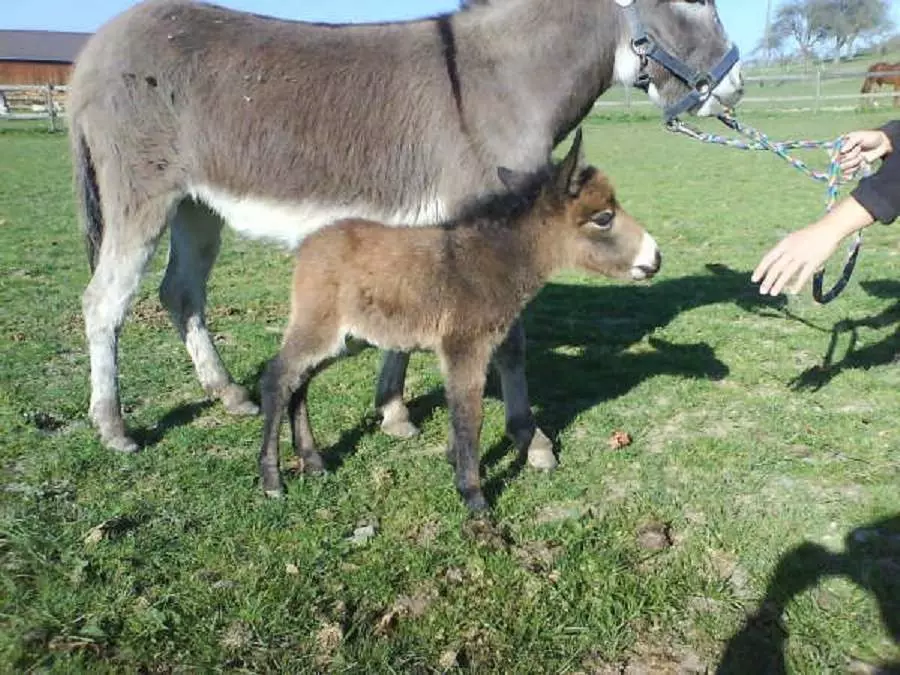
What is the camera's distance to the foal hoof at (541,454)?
4.28 m

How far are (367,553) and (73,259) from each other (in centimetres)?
798

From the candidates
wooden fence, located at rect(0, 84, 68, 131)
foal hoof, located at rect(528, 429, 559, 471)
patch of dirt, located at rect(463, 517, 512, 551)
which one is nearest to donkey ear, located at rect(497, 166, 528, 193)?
foal hoof, located at rect(528, 429, 559, 471)

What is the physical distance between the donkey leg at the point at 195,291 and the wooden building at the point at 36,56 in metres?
61.6

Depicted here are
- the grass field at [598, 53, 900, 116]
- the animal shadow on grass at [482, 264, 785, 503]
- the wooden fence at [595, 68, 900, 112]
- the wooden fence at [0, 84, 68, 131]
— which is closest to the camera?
the animal shadow on grass at [482, 264, 785, 503]

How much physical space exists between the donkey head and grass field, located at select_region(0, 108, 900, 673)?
76.5 inches

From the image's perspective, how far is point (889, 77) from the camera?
3562cm

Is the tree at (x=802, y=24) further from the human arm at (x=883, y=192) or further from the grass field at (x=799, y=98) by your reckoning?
the human arm at (x=883, y=192)

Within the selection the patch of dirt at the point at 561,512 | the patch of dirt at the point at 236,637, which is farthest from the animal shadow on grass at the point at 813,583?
the patch of dirt at the point at 236,637

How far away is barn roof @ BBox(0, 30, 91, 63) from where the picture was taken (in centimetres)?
6662

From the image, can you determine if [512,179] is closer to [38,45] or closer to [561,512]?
[561,512]

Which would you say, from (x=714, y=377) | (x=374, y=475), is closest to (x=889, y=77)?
(x=714, y=377)

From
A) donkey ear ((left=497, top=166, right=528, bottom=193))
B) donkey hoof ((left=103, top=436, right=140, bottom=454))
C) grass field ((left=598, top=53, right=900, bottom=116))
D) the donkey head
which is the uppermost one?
the donkey head

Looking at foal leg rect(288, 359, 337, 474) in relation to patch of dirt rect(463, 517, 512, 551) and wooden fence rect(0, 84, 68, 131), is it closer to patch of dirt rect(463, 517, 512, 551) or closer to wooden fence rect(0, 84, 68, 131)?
patch of dirt rect(463, 517, 512, 551)

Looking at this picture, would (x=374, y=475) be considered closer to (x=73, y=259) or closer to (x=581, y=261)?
(x=581, y=261)
